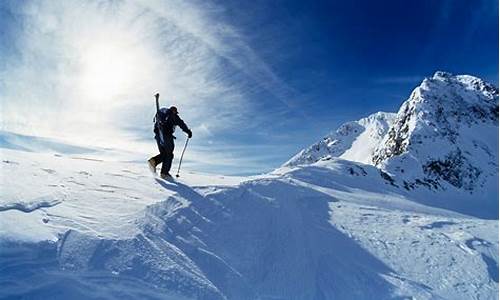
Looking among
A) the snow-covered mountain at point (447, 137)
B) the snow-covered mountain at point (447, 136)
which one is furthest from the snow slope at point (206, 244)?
the snow-covered mountain at point (447, 136)

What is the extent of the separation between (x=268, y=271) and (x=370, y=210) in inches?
269

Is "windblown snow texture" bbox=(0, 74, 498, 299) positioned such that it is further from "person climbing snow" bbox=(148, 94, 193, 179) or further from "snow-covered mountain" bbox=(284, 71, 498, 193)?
"snow-covered mountain" bbox=(284, 71, 498, 193)

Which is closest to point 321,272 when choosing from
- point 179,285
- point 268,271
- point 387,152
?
point 268,271

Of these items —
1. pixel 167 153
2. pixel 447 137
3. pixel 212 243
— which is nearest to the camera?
pixel 212 243

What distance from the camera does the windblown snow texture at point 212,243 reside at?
621 cm

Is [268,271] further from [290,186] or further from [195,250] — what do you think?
[290,186]

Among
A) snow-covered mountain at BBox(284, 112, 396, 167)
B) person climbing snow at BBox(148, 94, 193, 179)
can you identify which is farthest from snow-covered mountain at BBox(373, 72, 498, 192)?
snow-covered mountain at BBox(284, 112, 396, 167)

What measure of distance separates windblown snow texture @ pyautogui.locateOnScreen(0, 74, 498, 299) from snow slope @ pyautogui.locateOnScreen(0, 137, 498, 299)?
25 millimetres

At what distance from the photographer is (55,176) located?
10188mm

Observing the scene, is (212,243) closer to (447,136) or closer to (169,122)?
(169,122)

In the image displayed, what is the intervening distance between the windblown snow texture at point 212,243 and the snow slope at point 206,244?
0.02 metres

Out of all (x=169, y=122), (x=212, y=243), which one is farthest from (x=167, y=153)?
(x=212, y=243)

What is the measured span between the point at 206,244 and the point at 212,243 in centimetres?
16

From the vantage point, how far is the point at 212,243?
27.1ft
